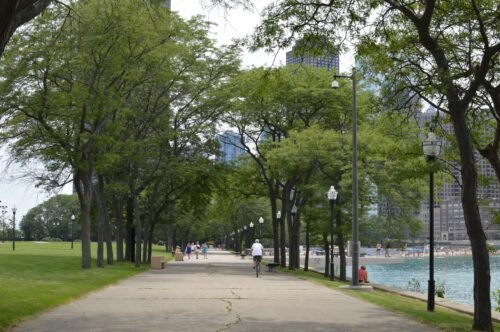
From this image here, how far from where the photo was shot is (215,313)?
45.6 ft

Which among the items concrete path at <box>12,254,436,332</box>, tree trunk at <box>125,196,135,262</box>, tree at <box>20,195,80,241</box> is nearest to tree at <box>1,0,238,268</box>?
tree trunk at <box>125,196,135,262</box>

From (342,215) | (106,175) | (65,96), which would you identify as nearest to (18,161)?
(65,96)

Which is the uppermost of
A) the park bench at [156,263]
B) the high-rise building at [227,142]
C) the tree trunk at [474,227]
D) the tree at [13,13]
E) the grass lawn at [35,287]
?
the high-rise building at [227,142]

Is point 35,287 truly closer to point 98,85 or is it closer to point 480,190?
point 98,85

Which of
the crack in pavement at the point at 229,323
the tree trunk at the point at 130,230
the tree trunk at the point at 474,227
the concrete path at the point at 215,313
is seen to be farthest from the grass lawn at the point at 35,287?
the tree trunk at the point at 130,230

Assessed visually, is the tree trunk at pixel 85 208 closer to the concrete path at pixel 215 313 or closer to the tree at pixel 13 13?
the concrete path at pixel 215 313

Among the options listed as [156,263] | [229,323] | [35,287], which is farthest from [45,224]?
[229,323]

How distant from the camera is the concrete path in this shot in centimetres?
1175

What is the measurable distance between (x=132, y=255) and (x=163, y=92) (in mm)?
14844

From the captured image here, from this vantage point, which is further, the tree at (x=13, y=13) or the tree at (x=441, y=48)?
the tree at (x=441, y=48)

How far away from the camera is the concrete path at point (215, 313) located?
11750 mm

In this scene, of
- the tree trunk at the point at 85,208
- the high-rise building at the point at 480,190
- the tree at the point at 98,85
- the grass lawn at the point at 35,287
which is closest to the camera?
the grass lawn at the point at 35,287

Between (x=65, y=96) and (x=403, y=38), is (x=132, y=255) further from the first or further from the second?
(x=403, y=38)

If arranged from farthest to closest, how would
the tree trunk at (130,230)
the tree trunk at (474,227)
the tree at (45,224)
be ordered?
the tree at (45,224) < the tree trunk at (130,230) < the tree trunk at (474,227)
